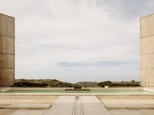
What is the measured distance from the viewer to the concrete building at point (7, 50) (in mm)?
21188

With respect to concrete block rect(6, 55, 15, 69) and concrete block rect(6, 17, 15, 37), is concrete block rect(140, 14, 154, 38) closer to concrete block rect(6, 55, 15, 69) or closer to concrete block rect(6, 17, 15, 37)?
concrete block rect(6, 17, 15, 37)

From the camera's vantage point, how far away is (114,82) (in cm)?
2102

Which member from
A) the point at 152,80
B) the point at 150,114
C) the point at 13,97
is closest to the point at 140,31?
the point at 152,80

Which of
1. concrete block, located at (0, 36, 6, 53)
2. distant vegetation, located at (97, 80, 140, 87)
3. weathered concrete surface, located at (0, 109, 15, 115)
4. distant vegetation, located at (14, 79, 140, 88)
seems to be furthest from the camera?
concrete block, located at (0, 36, 6, 53)

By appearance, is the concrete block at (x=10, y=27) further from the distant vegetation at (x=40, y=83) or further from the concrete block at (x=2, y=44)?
the distant vegetation at (x=40, y=83)

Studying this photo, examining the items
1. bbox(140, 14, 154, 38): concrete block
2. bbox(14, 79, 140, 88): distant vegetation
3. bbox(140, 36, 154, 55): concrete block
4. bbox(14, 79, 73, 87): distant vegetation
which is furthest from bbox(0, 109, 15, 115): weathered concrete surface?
bbox(140, 14, 154, 38): concrete block

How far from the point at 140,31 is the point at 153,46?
5.99 feet

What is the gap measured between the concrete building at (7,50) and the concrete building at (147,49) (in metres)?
10.6

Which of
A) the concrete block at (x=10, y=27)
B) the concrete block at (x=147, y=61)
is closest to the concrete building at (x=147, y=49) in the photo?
the concrete block at (x=147, y=61)

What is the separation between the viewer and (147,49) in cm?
2086

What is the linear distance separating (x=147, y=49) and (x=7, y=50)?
11.3 meters

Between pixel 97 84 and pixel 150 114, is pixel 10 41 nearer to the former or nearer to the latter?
pixel 97 84

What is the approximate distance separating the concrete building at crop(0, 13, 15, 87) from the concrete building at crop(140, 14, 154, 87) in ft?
34.7

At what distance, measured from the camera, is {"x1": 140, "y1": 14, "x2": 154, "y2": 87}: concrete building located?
20500 millimetres
